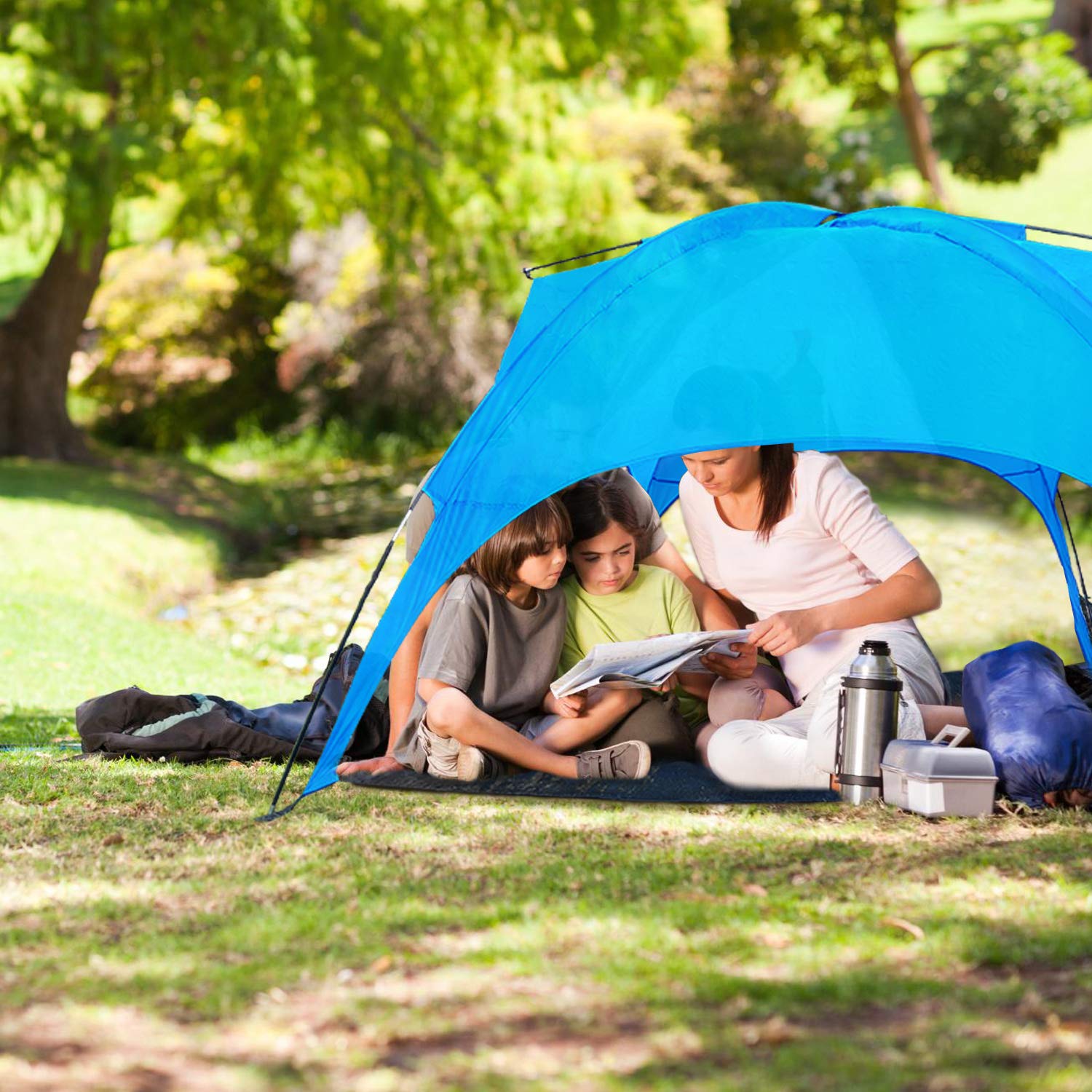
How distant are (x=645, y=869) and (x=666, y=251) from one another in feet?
5.57

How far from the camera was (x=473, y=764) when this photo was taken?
3.73 meters

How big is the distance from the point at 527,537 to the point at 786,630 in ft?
2.32

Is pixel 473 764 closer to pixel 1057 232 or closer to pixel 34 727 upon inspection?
pixel 34 727

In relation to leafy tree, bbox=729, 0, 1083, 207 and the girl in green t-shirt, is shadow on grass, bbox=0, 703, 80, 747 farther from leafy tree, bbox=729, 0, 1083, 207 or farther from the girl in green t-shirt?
leafy tree, bbox=729, 0, 1083, 207

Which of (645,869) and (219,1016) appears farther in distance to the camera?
(645,869)

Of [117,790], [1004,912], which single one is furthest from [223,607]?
[1004,912]

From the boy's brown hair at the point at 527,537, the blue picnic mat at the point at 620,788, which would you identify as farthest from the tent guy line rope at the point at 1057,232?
the blue picnic mat at the point at 620,788

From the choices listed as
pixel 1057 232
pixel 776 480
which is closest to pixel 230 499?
pixel 776 480

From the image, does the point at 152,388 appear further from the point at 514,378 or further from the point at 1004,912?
the point at 1004,912

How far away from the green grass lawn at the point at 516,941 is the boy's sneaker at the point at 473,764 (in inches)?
6.2

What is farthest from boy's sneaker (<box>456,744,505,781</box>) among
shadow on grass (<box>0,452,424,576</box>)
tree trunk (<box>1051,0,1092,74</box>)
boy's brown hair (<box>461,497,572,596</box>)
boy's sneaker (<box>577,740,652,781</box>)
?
tree trunk (<box>1051,0,1092,74</box>)

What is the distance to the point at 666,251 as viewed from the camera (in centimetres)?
384

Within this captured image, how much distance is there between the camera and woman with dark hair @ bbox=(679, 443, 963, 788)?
3.68 meters

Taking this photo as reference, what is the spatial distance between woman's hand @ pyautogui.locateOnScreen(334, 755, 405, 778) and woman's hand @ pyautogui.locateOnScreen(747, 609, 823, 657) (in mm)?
998
